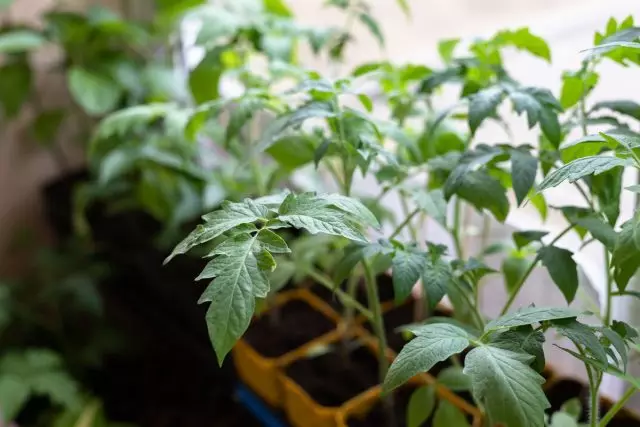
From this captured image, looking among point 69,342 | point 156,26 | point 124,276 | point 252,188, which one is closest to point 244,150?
point 252,188

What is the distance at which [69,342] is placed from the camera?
160 cm

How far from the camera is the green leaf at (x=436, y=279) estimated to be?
62 centimetres

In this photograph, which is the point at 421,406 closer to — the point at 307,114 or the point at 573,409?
the point at 573,409

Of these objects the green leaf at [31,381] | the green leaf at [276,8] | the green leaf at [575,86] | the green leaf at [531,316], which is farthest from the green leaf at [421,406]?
the green leaf at [31,381]

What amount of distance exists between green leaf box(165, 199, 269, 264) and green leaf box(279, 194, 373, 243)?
23 mm

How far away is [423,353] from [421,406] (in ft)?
0.88

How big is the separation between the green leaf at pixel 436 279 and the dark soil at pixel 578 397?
1.16ft

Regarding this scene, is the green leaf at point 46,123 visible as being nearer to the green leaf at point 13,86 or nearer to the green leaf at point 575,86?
the green leaf at point 13,86

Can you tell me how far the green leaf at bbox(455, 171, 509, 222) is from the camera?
2.21 feet

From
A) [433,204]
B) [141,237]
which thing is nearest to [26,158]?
[141,237]

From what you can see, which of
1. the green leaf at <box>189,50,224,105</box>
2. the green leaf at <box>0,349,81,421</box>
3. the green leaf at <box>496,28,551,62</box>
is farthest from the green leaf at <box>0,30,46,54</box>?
the green leaf at <box>496,28,551,62</box>

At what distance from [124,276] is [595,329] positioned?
50.9 inches

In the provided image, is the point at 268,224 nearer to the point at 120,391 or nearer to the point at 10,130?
the point at 120,391

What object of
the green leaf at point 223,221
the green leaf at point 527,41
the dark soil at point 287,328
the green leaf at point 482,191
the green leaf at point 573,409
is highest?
the green leaf at point 527,41
